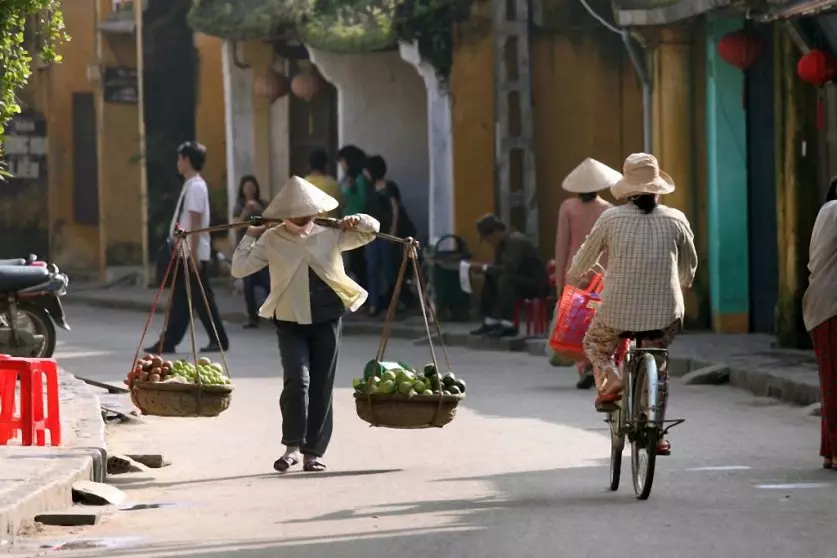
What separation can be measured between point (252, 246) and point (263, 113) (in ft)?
65.2

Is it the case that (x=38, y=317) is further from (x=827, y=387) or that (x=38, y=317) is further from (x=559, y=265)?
(x=827, y=387)

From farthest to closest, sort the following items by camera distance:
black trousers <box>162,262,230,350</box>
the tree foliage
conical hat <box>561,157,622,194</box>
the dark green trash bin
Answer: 1. the dark green trash bin
2. black trousers <box>162,262,230,350</box>
3. conical hat <box>561,157,622,194</box>
4. the tree foliage

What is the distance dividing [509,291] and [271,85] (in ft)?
32.3

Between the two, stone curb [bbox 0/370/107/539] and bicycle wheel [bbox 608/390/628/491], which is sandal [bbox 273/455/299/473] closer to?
stone curb [bbox 0/370/107/539]

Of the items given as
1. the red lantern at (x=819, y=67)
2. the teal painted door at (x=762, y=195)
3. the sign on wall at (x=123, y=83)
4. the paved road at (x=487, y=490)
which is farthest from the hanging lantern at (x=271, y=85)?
the paved road at (x=487, y=490)

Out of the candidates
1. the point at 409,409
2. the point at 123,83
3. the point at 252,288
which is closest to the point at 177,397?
the point at 409,409

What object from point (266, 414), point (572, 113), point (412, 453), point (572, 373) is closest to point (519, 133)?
point (572, 113)

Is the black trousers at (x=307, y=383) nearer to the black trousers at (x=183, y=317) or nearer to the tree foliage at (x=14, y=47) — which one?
the tree foliage at (x=14, y=47)

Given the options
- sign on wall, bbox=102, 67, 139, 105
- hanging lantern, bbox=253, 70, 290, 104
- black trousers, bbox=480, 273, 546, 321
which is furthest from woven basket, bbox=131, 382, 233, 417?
sign on wall, bbox=102, 67, 139, 105

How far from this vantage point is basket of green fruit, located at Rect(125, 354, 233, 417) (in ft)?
38.9

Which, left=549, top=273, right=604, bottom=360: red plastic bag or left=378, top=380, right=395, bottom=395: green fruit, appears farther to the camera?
left=549, top=273, right=604, bottom=360: red plastic bag

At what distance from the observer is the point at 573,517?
31.7 feet

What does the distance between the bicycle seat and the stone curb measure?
109 inches

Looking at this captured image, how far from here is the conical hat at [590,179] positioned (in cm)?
1577
